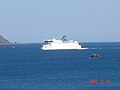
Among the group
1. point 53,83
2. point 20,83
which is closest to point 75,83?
point 53,83

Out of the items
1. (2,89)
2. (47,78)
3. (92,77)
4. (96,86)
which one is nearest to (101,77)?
(92,77)

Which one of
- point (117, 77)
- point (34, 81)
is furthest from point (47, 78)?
point (117, 77)

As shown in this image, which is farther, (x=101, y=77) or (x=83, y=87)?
(x=101, y=77)

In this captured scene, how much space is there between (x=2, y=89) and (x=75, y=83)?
12.2 m

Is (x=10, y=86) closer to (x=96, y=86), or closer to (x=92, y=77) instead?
(x=96, y=86)

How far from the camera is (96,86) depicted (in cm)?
7919

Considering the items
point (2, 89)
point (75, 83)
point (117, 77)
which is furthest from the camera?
point (117, 77)

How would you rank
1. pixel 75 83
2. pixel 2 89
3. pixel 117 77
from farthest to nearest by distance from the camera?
pixel 117 77, pixel 75 83, pixel 2 89

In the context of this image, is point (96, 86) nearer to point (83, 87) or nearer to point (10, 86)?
point (83, 87)

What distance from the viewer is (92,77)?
311 ft

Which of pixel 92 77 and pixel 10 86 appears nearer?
pixel 10 86

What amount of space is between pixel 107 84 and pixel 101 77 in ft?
41.8

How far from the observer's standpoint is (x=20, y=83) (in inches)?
3354

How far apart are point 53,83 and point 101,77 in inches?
522
